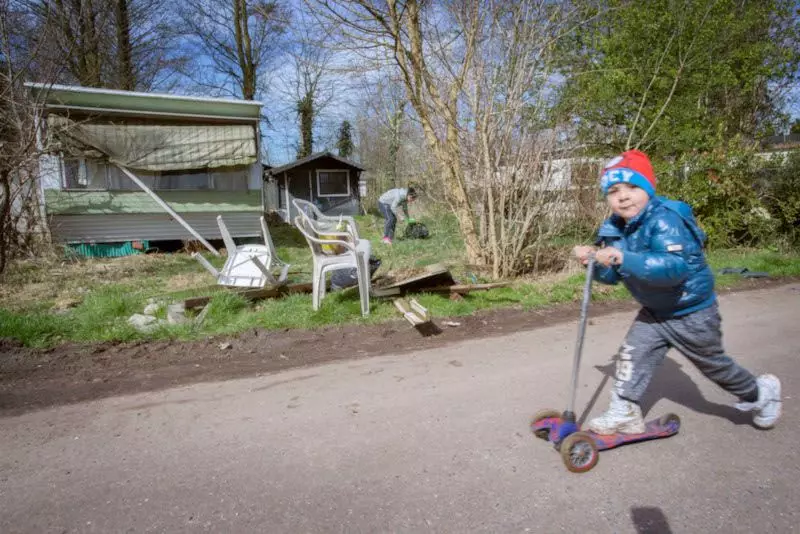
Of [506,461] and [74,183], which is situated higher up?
[74,183]

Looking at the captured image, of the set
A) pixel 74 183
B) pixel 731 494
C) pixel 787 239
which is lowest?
pixel 731 494

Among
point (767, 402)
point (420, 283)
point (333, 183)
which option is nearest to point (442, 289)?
point (420, 283)

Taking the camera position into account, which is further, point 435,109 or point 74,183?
point 74,183

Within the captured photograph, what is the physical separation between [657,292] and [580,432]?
89 cm

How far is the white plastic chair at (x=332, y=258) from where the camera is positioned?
18.8 feet

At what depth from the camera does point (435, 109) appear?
25.7ft

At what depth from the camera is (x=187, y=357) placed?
182 inches

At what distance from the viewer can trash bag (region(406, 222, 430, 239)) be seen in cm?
1435

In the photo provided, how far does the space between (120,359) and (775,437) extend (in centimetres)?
515

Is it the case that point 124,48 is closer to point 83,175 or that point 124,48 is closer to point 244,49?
point 244,49

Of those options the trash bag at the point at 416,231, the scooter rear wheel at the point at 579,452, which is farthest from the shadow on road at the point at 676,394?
the trash bag at the point at 416,231

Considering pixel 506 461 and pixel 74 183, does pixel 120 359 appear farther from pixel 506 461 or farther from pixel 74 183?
pixel 74 183

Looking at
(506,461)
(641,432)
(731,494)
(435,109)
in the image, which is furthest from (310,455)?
(435,109)

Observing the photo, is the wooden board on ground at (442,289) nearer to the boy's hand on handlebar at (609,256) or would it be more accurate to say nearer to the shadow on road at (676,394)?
the shadow on road at (676,394)
